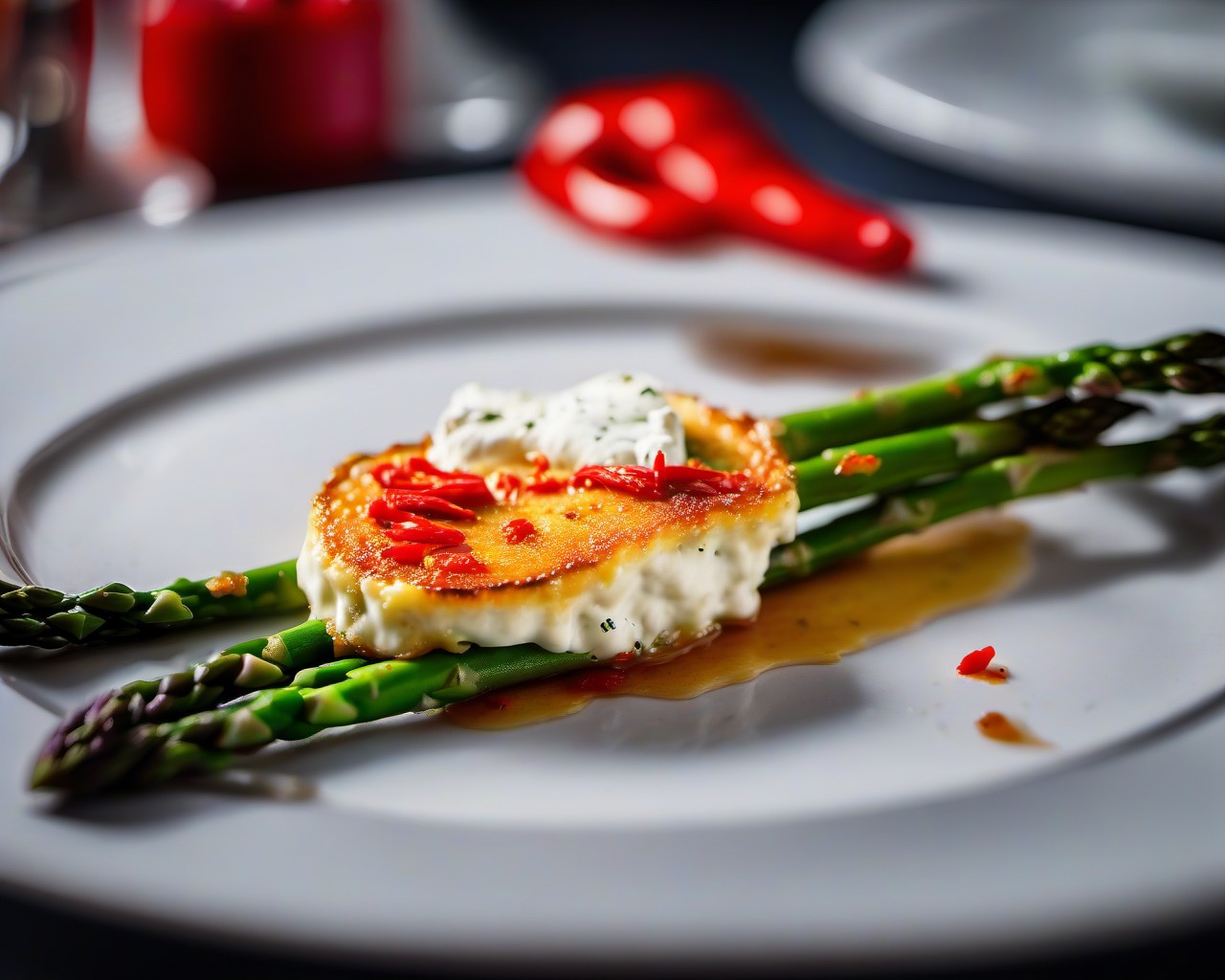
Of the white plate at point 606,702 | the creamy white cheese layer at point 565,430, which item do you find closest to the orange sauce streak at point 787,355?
the white plate at point 606,702

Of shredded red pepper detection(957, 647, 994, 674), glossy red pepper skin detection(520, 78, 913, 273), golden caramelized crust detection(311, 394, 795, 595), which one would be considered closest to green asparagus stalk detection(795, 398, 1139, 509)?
golden caramelized crust detection(311, 394, 795, 595)

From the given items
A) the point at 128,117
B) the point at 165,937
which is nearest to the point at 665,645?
the point at 165,937

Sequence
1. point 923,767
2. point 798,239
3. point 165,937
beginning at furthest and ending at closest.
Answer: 1. point 798,239
2. point 923,767
3. point 165,937

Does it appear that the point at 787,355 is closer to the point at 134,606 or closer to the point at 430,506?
the point at 430,506

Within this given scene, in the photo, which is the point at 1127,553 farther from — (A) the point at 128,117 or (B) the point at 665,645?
(A) the point at 128,117

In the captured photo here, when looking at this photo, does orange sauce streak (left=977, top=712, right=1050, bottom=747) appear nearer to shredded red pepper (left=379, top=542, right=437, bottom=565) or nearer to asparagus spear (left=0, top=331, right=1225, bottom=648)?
asparagus spear (left=0, top=331, right=1225, bottom=648)
